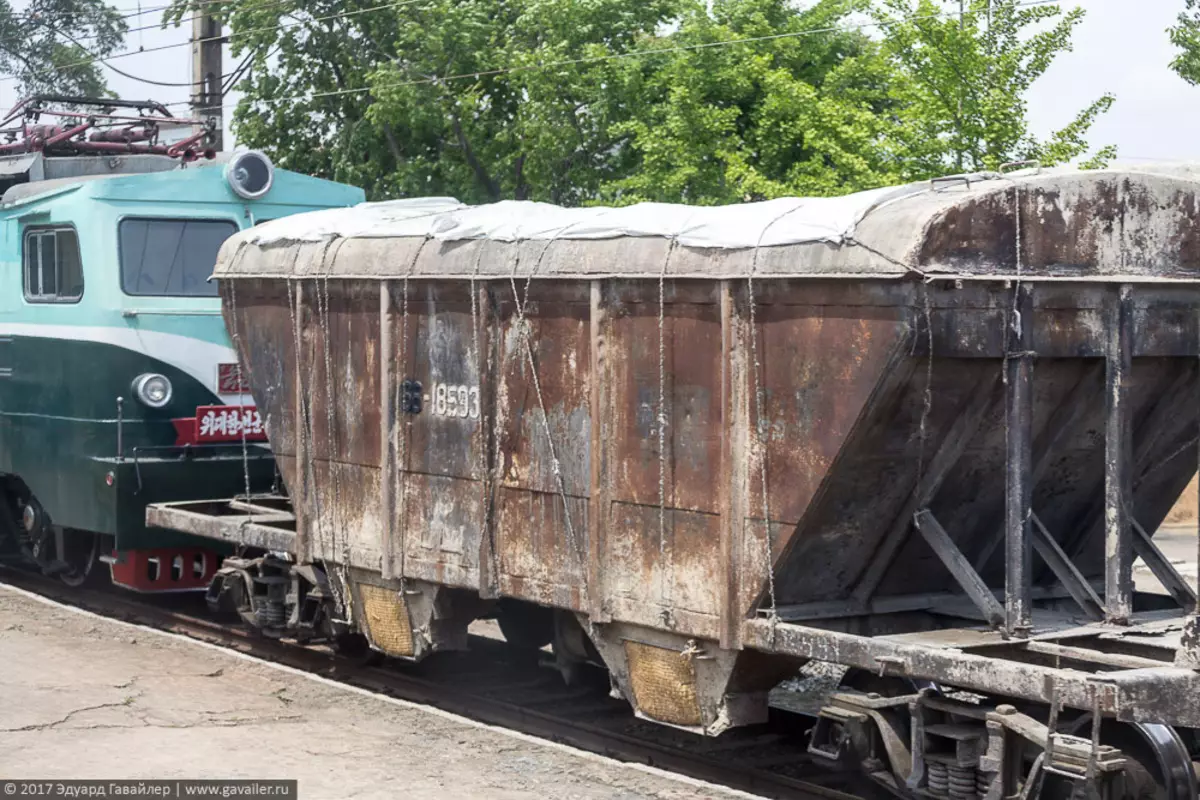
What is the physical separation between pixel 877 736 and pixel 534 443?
2407 mm

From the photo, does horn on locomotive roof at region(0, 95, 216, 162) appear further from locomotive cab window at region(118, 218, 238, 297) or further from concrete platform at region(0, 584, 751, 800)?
concrete platform at region(0, 584, 751, 800)

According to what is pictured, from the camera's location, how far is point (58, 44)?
38.4 m

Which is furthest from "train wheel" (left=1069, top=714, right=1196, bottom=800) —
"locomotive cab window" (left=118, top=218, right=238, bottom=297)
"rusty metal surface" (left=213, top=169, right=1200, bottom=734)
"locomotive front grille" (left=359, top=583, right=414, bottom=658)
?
"locomotive cab window" (left=118, top=218, right=238, bottom=297)

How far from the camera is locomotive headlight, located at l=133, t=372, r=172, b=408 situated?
11.8 metres

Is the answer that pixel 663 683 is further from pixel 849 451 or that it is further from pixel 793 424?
pixel 849 451

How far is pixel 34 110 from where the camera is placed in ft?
48.8

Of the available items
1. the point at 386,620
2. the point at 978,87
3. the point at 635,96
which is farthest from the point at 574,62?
the point at 386,620

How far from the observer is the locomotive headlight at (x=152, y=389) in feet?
38.6

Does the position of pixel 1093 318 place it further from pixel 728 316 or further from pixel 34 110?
pixel 34 110

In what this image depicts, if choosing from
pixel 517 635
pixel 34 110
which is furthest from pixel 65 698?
pixel 34 110

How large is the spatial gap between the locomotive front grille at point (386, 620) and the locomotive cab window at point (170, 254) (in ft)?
10.7

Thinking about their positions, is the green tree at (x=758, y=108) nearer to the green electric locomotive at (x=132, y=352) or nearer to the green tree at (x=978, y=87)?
the green tree at (x=978, y=87)

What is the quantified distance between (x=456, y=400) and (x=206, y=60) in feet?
49.8

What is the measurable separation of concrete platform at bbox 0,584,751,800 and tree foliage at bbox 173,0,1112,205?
9.68 m
